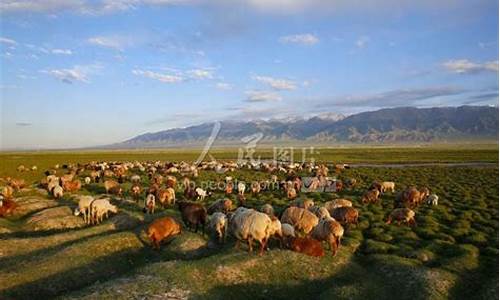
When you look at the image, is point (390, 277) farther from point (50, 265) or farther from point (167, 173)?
point (167, 173)

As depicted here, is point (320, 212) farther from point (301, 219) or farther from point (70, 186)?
point (70, 186)

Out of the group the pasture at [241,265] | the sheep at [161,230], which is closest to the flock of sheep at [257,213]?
the sheep at [161,230]

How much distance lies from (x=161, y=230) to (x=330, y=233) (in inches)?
330

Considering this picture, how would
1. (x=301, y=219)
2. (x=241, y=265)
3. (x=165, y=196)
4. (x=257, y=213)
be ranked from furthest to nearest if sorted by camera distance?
1. (x=165, y=196)
2. (x=301, y=219)
3. (x=257, y=213)
4. (x=241, y=265)

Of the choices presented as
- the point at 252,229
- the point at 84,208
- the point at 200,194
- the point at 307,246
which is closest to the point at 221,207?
the point at 84,208

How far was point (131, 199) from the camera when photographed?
39.4 m

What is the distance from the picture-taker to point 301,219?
24.3 metres

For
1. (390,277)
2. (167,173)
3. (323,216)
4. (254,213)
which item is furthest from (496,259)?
(167,173)

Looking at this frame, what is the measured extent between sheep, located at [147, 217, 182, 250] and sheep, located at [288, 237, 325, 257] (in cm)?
625

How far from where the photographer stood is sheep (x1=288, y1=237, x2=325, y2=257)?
20.4m

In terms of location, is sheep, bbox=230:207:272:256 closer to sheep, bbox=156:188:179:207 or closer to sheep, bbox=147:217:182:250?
sheep, bbox=147:217:182:250

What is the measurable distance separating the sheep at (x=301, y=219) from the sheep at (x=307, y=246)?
317 cm

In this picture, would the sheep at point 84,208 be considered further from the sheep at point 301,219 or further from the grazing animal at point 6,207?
the sheep at point 301,219

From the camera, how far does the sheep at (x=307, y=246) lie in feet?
66.9
